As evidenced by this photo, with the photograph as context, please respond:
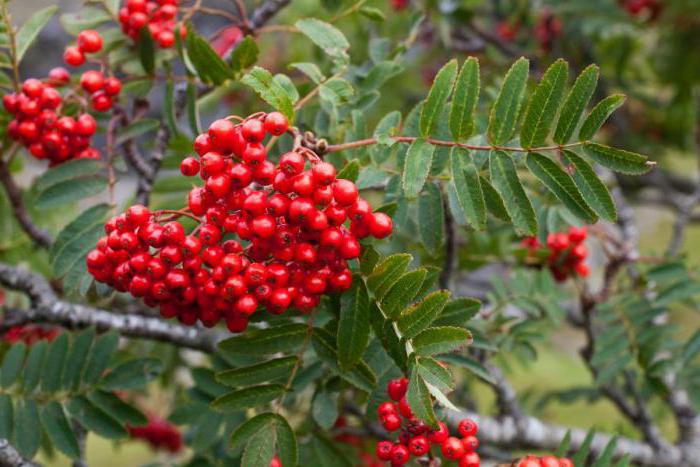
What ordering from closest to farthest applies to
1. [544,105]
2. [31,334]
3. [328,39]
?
[544,105] → [328,39] → [31,334]

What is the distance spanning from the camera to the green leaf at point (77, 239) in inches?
57.8

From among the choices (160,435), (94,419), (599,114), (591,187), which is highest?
(599,114)

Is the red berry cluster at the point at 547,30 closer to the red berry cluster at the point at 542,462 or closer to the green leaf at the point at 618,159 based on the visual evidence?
the green leaf at the point at 618,159

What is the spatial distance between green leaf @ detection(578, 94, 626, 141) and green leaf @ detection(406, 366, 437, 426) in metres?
0.49

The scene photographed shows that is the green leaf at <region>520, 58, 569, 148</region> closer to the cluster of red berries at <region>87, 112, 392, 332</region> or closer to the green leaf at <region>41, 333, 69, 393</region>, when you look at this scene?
the cluster of red berries at <region>87, 112, 392, 332</region>

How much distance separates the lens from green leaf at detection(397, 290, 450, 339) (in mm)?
1135

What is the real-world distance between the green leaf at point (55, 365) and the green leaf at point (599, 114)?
117 cm

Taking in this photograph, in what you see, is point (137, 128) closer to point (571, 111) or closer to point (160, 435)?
point (571, 111)

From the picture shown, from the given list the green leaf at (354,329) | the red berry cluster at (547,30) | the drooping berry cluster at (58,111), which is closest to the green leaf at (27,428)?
the drooping berry cluster at (58,111)

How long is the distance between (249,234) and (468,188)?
1.24 feet

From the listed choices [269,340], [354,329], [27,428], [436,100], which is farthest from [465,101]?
[27,428]

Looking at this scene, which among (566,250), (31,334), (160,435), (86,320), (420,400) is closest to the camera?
(420,400)

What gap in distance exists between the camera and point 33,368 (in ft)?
5.26

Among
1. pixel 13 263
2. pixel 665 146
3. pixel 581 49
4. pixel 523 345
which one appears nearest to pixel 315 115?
pixel 523 345
